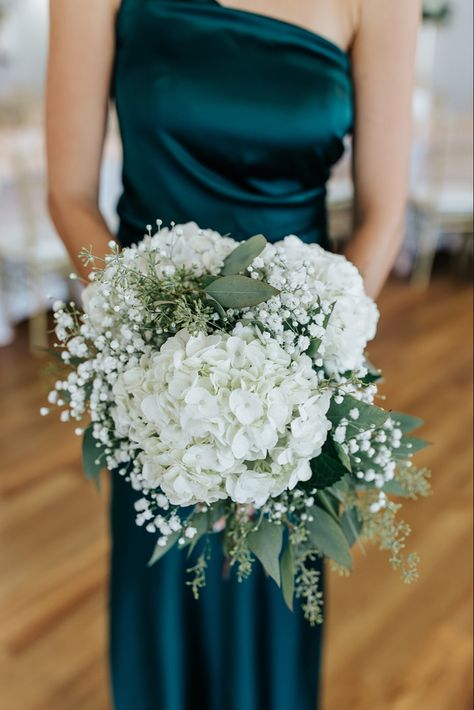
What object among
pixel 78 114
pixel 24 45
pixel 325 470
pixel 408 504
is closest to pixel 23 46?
pixel 24 45

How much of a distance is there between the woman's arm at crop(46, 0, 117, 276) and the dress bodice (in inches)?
1.3

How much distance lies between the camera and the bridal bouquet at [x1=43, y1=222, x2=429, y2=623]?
0.69m

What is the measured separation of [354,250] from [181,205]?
304 millimetres

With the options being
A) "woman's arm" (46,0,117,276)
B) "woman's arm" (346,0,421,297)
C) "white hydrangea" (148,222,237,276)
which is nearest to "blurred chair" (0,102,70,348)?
"woman's arm" (46,0,117,276)

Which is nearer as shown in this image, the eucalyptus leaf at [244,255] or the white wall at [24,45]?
the eucalyptus leaf at [244,255]

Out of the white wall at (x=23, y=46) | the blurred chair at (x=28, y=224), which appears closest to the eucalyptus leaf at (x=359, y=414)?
the blurred chair at (x=28, y=224)

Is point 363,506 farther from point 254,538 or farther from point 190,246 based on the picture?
point 190,246

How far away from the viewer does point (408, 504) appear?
2.49 meters

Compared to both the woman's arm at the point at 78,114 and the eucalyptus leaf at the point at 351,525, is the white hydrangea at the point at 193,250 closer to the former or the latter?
the woman's arm at the point at 78,114

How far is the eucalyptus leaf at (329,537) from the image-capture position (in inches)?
33.5

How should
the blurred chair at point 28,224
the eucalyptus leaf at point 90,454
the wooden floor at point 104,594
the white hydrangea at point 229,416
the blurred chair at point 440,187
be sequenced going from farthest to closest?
the blurred chair at point 440,187 → the blurred chair at point 28,224 → the wooden floor at point 104,594 → the eucalyptus leaf at point 90,454 → the white hydrangea at point 229,416

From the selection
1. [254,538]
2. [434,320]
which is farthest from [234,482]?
[434,320]

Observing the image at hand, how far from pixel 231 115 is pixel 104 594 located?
1.48 m

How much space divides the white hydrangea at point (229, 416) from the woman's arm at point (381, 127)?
509mm
